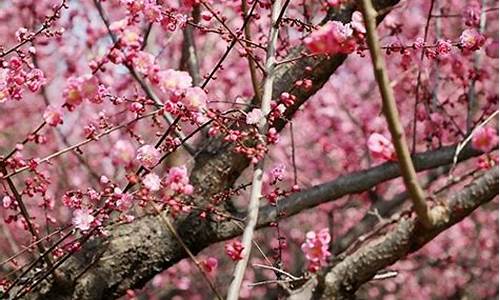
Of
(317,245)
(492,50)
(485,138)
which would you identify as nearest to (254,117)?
(317,245)

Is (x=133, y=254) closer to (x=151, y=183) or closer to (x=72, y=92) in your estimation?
(x=151, y=183)

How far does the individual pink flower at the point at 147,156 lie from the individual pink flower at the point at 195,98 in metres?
0.27

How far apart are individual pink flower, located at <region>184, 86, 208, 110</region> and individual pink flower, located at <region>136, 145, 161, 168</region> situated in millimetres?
271

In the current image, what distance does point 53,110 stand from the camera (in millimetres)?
2357

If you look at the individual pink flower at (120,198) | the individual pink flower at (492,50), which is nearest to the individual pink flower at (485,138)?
the individual pink flower at (120,198)

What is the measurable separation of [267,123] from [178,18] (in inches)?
18.8

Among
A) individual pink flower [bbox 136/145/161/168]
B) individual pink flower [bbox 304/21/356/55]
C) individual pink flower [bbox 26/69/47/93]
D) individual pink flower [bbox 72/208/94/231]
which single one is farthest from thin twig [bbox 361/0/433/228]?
individual pink flower [bbox 26/69/47/93]

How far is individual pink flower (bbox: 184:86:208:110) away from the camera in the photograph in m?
2.31

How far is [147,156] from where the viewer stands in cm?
251

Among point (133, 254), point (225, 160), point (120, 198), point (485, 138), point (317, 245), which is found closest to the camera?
point (317, 245)

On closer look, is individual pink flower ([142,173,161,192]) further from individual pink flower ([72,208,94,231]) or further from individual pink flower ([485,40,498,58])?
individual pink flower ([485,40,498,58])

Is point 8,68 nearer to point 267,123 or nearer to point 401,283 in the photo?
point 267,123

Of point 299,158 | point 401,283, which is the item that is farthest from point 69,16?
point 401,283

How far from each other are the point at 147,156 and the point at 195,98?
0.32 meters
